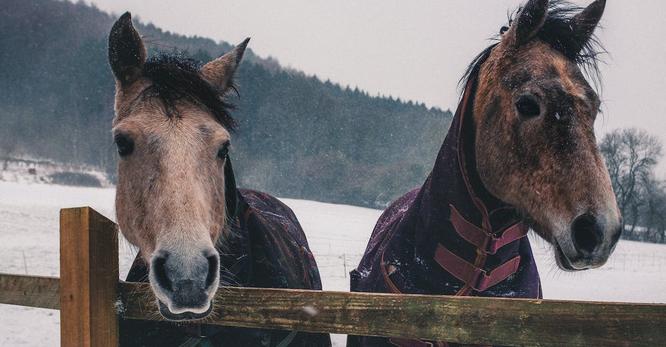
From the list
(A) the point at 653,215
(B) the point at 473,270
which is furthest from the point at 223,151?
(A) the point at 653,215

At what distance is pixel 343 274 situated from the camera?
17.1 meters

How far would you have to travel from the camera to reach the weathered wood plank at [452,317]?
1.40m

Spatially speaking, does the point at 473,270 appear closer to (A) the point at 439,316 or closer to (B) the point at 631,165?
(A) the point at 439,316

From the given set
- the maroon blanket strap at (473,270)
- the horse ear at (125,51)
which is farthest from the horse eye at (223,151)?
the maroon blanket strap at (473,270)

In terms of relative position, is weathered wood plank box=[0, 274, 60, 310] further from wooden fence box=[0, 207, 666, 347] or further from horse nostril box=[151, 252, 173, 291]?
horse nostril box=[151, 252, 173, 291]

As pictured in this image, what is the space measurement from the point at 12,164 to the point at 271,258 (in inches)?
2058

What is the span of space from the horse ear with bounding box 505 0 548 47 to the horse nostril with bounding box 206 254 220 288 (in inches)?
74.6

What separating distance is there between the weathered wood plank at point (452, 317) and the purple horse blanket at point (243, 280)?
657 mm

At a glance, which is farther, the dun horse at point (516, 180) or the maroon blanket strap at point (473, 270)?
the maroon blanket strap at point (473, 270)

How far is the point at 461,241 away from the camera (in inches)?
101

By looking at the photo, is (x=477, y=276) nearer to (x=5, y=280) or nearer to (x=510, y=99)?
(x=510, y=99)

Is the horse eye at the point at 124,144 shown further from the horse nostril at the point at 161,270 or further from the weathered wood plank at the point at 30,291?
the horse nostril at the point at 161,270

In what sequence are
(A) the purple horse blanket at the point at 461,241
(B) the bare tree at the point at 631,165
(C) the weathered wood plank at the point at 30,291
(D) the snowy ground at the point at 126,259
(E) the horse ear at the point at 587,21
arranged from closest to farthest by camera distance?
(C) the weathered wood plank at the point at 30,291 < (A) the purple horse blanket at the point at 461,241 < (E) the horse ear at the point at 587,21 < (D) the snowy ground at the point at 126,259 < (B) the bare tree at the point at 631,165

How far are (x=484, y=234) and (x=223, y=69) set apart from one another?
6.05 ft
